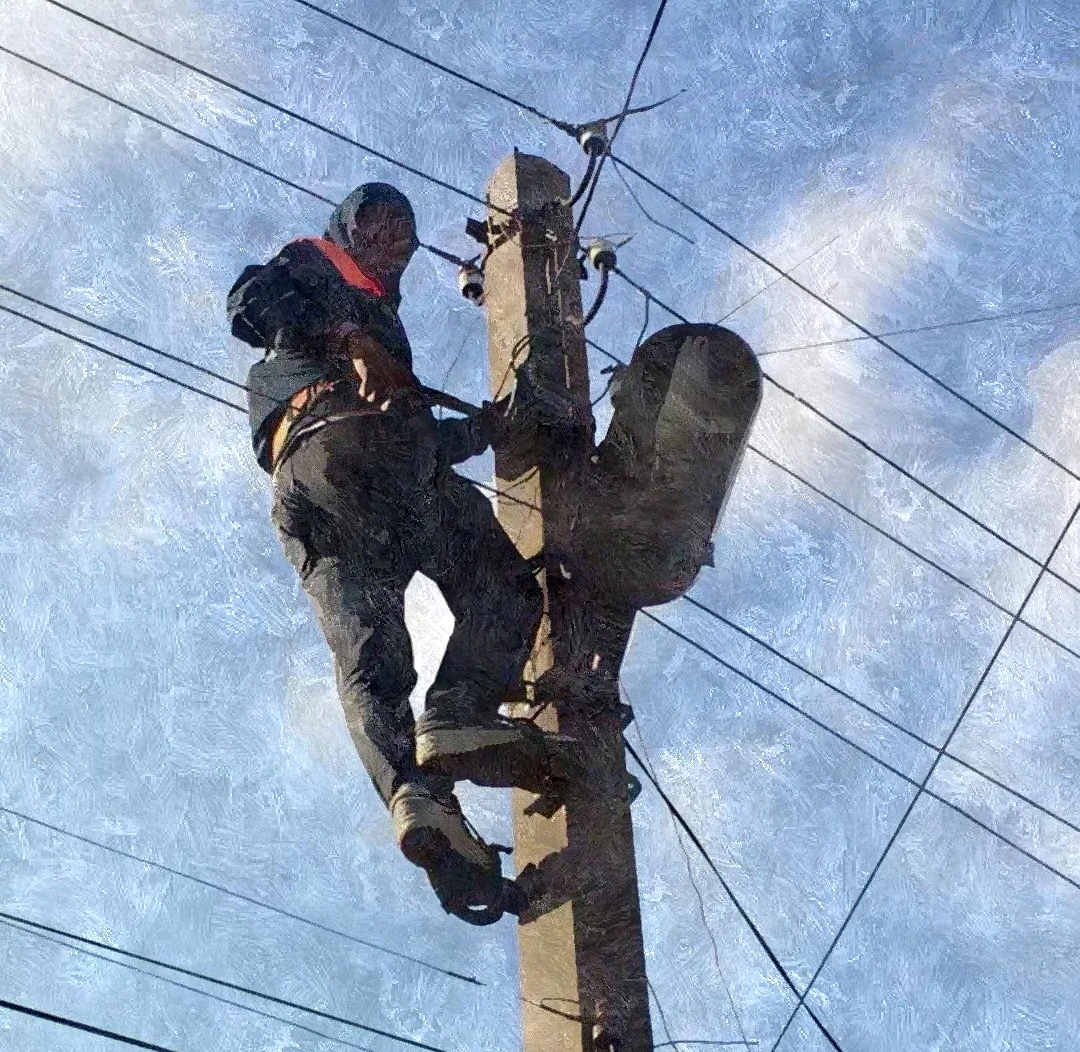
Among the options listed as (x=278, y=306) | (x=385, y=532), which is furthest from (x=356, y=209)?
(x=385, y=532)

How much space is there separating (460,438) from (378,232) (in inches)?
50.6

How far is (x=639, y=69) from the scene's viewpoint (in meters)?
7.85

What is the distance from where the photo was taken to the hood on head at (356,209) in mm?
6859

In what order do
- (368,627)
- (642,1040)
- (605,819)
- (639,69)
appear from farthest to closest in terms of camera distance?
1. (639,69)
2. (368,627)
3. (605,819)
4. (642,1040)

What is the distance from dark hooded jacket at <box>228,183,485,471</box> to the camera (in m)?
6.06

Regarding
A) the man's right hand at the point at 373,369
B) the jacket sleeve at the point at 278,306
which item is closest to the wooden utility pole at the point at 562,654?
the man's right hand at the point at 373,369

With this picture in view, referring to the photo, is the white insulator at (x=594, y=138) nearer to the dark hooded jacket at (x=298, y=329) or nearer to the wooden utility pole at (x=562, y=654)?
the wooden utility pole at (x=562, y=654)

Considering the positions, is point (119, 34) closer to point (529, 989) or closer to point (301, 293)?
point (301, 293)

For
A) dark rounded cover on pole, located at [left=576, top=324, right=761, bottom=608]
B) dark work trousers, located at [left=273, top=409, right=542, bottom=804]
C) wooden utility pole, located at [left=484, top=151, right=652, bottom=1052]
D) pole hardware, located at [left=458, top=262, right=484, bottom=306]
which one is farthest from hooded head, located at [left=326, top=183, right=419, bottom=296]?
dark rounded cover on pole, located at [left=576, top=324, right=761, bottom=608]

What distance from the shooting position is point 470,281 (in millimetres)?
7758

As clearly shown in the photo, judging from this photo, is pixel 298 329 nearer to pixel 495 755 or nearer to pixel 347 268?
pixel 347 268

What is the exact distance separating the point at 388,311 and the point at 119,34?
8.06 feet

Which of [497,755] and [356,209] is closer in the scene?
[497,755]

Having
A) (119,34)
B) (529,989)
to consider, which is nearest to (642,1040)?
(529,989)
